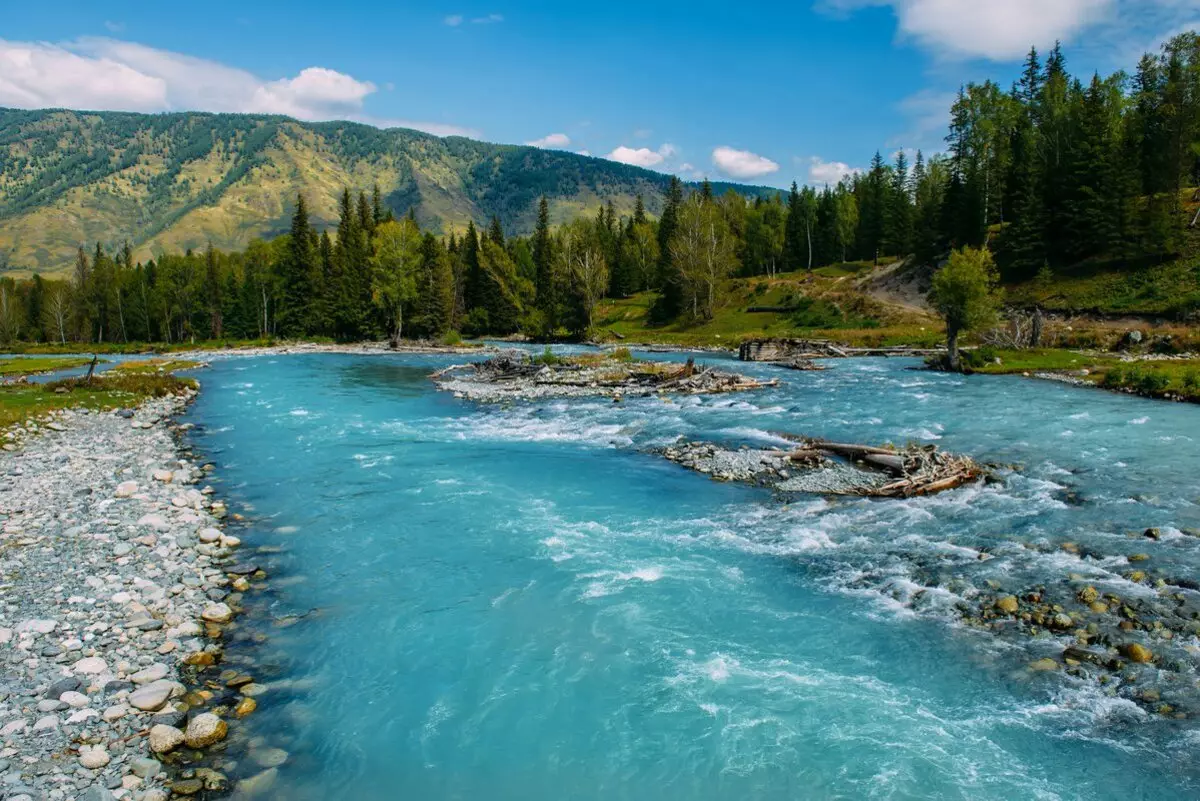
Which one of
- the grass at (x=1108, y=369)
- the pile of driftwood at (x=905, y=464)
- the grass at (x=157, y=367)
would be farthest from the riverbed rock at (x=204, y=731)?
the grass at (x=157, y=367)

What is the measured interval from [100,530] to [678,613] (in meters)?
13.0

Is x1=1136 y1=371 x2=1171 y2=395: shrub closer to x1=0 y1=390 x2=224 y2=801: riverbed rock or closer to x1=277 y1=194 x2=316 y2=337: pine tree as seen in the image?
x1=0 y1=390 x2=224 y2=801: riverbed rock

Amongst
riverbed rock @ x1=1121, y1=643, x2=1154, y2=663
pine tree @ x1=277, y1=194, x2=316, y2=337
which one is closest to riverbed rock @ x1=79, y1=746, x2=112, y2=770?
riverbed rock @ x1=1121, y1=643, x2=1154, y2=663

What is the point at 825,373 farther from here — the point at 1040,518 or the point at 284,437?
the point at 284,437

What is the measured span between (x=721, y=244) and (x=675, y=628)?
86.0m

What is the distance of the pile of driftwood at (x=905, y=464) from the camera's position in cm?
1812

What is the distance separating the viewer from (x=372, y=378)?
50844 millimetres

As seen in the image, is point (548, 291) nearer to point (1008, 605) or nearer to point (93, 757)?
point (1008, 605)

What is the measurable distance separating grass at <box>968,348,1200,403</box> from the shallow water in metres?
10.1

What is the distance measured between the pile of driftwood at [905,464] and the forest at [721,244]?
194 feet

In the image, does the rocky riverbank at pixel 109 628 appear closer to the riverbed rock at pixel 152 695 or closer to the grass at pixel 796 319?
Answer: the riverbed rock at pixel 152 695

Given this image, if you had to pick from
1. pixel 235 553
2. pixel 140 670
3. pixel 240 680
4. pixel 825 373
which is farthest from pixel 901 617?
pixel 825 373

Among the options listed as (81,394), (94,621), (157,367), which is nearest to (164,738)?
(94,621)

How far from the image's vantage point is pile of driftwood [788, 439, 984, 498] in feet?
59.5
